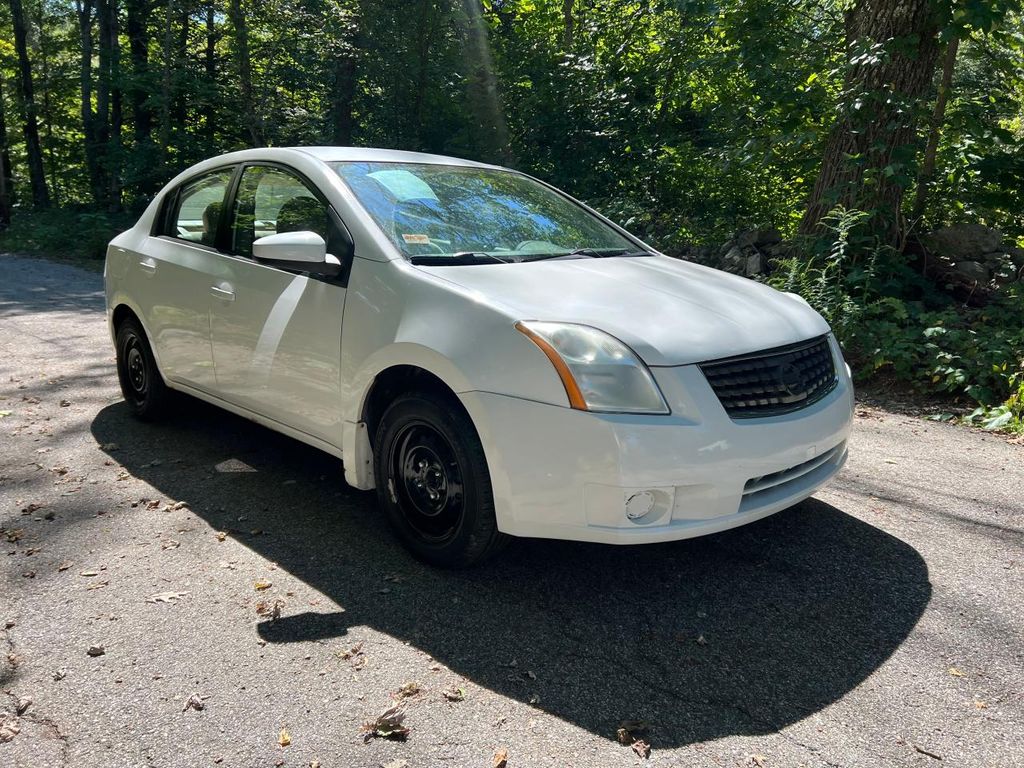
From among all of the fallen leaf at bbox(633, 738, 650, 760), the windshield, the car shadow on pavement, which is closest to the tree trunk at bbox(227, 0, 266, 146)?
the windshield

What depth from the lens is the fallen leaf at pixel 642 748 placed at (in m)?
2.41

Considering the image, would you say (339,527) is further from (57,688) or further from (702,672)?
(702,672)

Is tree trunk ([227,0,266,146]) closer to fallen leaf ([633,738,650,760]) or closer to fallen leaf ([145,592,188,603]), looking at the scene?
fallen leaf ([145,592,188,603])

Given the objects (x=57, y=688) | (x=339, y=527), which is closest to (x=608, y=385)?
(x=339, y=527)

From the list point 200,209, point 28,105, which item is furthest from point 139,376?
point 28,105

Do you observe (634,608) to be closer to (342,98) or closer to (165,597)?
(165,597)

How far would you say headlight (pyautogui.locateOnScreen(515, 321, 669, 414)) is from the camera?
9.71 ft

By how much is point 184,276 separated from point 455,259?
1.97 metres

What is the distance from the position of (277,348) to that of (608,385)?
185 centimetres

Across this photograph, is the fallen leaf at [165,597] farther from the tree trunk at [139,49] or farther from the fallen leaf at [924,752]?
the tree trunk at [139,49]

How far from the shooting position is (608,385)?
2.98m

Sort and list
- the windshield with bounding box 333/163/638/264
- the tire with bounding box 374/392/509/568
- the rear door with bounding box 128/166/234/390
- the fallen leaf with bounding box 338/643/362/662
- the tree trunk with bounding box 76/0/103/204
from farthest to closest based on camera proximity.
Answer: the tree trunk with bounding box 76/0/103/204 → the rear door with bounding box 128/166/234/390 → the windshield with bounding box 333/163/638/264 → the tire with bounding box 374/392/509/568 → the fallen leaf with bounding box 338/643/362/662

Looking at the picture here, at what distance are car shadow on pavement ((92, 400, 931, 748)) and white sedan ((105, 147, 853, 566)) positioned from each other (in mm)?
296

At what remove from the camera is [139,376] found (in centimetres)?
559
